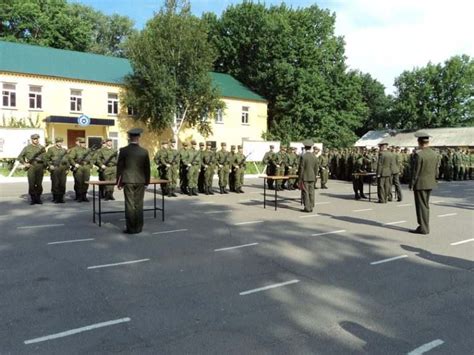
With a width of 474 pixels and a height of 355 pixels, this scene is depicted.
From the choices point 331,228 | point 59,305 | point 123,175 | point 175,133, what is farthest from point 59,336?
point 175,133

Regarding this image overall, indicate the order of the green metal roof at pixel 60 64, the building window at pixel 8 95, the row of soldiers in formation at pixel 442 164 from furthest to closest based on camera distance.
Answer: the green metal roof at pixel 60 64 → the building window at pixel 8 95 → the row of soldiers in formation at pixel 442 164

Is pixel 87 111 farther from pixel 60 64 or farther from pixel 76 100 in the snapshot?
pixel 60 64

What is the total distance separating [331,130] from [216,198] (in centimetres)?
3332

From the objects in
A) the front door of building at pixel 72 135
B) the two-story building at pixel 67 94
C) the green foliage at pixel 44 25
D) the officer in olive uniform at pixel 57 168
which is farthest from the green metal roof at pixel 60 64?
the officer in olive uniform at pixel 57 168

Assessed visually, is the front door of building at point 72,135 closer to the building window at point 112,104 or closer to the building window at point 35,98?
the building window at point 35,98

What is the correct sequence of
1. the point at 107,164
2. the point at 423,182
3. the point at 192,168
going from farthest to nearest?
the point at 192,168, the point at 107,164, the point at 423,182

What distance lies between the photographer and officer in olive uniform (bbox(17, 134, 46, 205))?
13461 millimetres

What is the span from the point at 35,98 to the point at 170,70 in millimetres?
10794

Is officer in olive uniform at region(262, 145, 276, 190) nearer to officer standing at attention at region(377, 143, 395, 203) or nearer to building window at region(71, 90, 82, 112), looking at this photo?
officer standing at attention at region(377, 143, 395, 203)

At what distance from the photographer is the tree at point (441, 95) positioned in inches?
2457

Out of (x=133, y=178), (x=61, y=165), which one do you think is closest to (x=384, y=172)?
(x=133, y=178)

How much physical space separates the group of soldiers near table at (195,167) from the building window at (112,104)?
71.3 ft

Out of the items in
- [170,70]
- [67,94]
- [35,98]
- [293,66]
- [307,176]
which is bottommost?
[307,176]

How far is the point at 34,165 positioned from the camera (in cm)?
1355
